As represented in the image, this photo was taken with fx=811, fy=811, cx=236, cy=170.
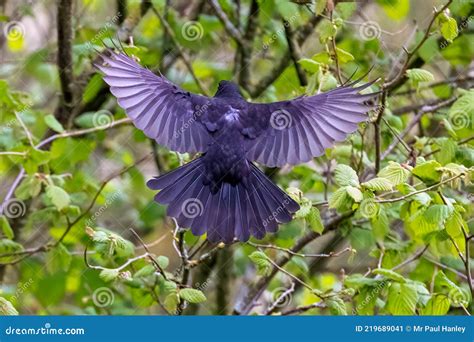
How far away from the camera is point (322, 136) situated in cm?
302

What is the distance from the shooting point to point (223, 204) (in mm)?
3057

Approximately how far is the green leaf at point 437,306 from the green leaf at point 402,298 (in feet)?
0.54

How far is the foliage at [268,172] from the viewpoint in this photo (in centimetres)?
275

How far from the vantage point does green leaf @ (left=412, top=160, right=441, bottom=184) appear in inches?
100.0

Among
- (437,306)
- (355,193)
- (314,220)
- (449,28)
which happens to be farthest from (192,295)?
(449,28)

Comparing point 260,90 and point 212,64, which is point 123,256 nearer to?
point 260,90

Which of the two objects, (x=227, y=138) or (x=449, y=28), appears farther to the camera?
(x=227, y=138)

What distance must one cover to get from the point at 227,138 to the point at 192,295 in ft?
2.46

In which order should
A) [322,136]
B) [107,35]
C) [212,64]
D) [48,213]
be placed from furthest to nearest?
[212,64], [48,213], [107,35], [322,136]

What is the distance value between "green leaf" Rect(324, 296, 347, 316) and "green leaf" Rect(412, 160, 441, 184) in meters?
0.52

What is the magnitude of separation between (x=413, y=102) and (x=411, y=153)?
110cm

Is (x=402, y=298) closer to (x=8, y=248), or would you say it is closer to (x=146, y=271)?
(x=146, y=271)

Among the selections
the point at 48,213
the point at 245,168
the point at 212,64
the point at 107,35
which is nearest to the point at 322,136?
the point at 245,168

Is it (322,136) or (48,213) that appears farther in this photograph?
(48,213)
